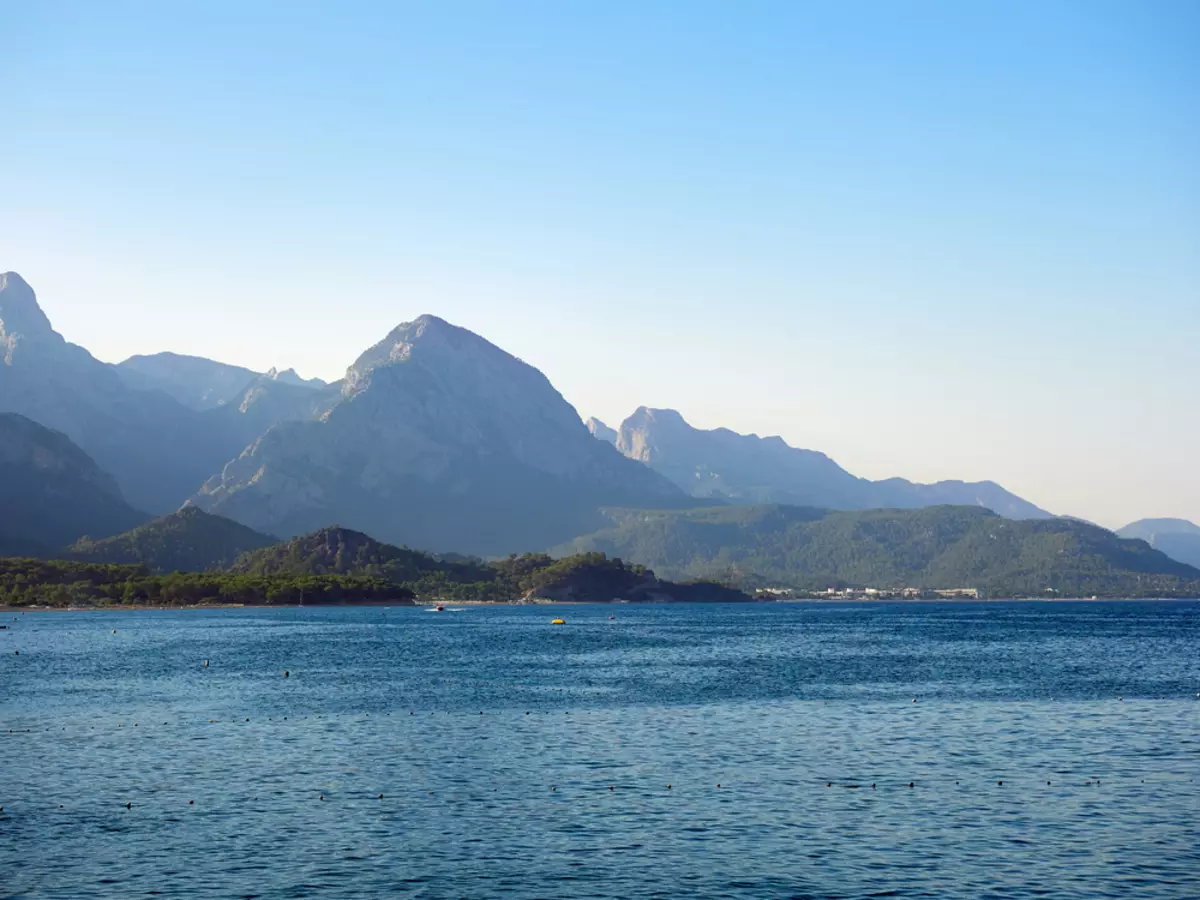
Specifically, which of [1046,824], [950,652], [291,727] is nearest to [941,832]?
[1046,824]

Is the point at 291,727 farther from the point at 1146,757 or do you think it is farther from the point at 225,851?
the point at 1146,757

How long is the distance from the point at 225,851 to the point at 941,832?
33130 millimetres

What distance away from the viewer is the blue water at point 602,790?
51219mm

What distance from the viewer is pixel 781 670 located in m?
149

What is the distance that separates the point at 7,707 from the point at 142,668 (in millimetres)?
44247

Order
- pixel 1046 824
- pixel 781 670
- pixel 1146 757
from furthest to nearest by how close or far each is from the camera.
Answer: pixel 781 670, pixel 1146 757, pixel 1046 824

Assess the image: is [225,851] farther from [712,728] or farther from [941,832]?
[712,728]

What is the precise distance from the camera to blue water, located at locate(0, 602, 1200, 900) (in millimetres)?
51219

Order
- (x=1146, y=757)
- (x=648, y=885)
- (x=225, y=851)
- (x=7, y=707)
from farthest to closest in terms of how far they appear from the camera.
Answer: (x=7, y=707) < (x=1146, y=757) < (x=225, y=851) < (x=648, y=885)

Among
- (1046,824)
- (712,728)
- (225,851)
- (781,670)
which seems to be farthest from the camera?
(781,670)

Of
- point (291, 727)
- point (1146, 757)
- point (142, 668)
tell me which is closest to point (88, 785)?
point (291, 727)

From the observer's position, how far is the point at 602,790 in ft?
224

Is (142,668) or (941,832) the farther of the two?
(142,668)

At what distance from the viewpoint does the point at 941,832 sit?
58.2 metres
